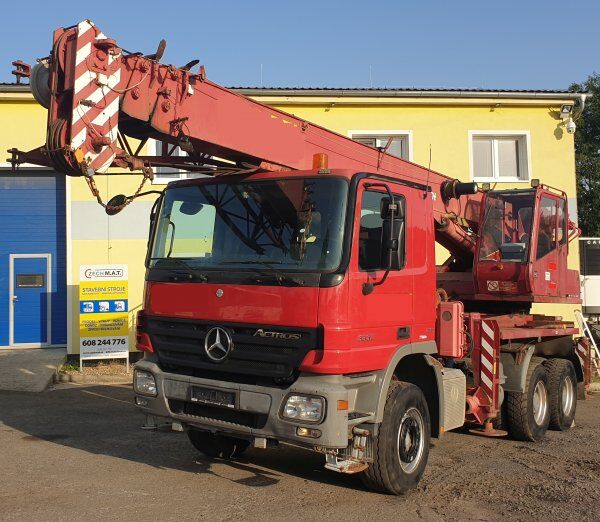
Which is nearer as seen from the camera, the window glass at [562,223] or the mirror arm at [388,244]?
the mirror arm at [388,244]

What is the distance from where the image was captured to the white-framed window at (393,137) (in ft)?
49.1

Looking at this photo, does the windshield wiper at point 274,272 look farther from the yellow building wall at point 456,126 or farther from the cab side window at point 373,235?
the yellow building wall at point 456,126

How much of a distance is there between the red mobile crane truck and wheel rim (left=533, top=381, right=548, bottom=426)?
78.6 inches

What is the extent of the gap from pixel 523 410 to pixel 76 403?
6.72 m

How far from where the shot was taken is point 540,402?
828cm

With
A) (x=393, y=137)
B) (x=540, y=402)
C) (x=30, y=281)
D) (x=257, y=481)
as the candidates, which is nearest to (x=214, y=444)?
(x=257, y=481)

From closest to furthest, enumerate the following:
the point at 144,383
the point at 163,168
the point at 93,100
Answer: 1. the point at 93,100
2. the point at 144,383
3. the point at 163,168

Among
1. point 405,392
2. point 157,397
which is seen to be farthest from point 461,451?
point 157,397

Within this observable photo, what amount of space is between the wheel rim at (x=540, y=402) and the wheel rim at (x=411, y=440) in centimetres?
300

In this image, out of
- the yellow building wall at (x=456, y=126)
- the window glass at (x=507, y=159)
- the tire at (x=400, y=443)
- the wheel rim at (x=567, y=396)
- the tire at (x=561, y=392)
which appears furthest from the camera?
the window glass at (x=507, y=159)

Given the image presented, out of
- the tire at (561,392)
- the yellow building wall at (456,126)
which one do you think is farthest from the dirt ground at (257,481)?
the yellow building wall at (456,126)

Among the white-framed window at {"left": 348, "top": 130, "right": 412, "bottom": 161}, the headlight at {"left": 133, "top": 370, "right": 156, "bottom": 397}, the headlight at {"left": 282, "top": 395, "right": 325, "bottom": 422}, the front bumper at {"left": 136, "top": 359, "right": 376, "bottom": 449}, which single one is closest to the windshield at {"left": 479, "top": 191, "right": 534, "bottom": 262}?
the front bumper at {"left": 136, "top": 359, "right": 376, "bottom": 449}

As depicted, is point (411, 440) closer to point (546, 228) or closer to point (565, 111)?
point (546, 228)

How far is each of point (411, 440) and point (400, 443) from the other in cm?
24
